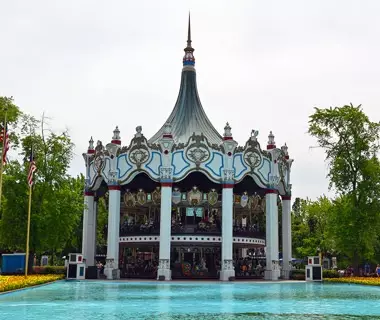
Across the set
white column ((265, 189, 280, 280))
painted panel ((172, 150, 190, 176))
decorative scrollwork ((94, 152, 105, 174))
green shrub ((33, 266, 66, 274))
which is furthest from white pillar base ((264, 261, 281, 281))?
green shrub ((33, 266, 66, 274))

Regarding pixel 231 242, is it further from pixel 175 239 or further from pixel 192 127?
pixel 192 127

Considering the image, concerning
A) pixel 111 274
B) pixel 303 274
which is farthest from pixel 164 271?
pixel 303 274

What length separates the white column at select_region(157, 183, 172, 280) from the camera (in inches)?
1821

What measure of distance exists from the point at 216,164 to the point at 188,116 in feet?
23.7

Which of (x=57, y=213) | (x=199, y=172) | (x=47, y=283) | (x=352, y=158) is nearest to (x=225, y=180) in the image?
(x=199, y=172)

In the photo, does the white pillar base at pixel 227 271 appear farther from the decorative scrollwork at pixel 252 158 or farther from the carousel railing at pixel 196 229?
the decorative scrollwork at pixel 252 158

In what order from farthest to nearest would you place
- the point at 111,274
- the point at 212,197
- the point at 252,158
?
the point at 252,158 → the point at 212,197 → the point at 111,274

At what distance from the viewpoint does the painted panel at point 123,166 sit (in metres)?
50.2

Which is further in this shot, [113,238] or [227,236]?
[113,238]

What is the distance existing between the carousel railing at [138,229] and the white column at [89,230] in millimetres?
3373

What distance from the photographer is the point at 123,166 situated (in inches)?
1987

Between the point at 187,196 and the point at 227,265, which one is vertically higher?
the point at 187,196

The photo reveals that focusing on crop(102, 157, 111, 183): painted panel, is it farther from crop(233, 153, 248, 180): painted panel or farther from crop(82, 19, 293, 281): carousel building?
crop(233, 153, 248, 180): painted panel

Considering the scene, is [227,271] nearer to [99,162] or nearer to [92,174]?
[99,162]
